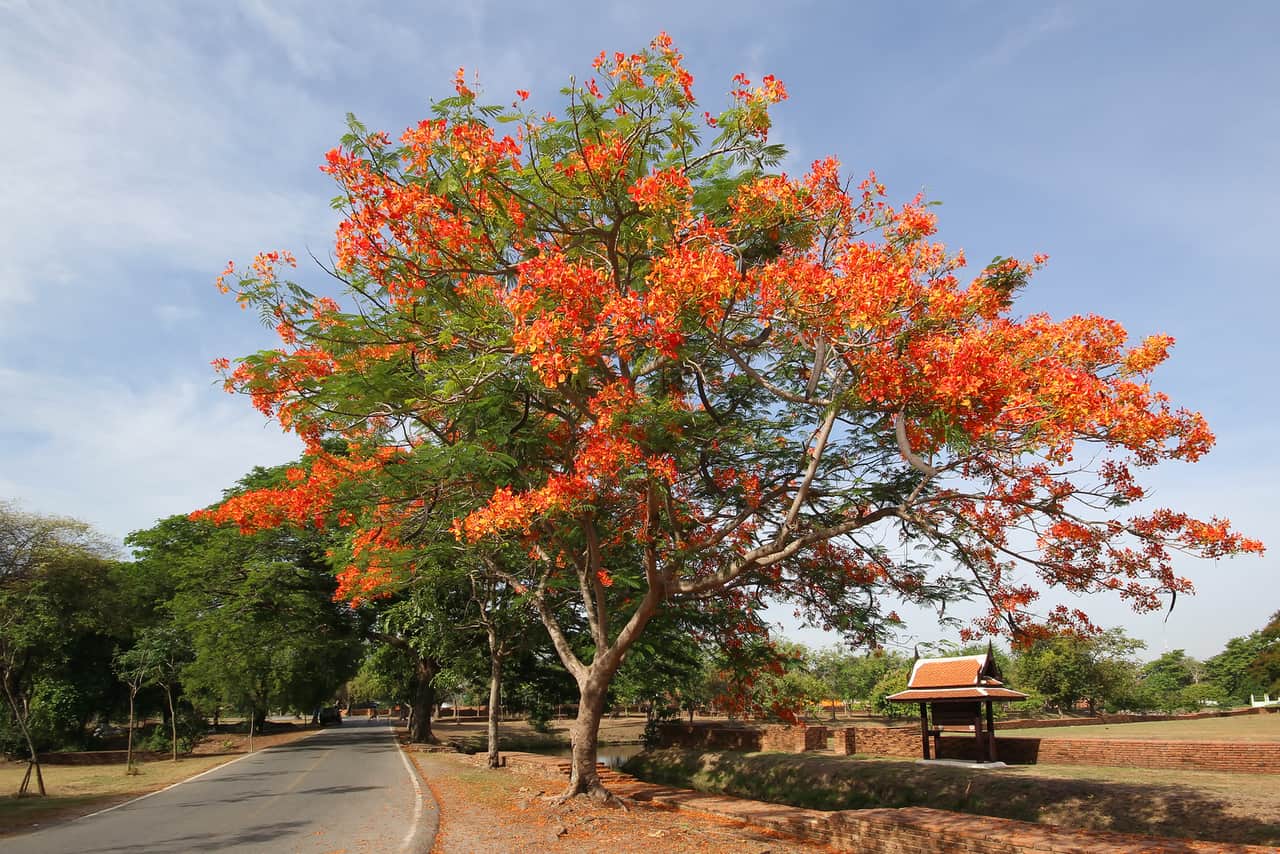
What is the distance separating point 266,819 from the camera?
1158cm

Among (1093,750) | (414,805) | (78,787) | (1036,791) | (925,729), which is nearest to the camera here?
(414,805)

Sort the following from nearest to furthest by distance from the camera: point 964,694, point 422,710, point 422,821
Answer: point 422,821 < point 964,694 < point 422,710

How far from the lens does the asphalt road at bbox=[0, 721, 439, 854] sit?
31.3 ft

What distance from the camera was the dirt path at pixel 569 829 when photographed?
959 cm

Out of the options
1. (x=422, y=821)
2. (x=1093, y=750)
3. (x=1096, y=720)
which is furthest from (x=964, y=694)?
(x=1096, y=720)

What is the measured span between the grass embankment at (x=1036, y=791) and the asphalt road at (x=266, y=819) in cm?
908

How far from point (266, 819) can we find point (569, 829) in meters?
4.83

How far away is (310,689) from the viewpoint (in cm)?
4216

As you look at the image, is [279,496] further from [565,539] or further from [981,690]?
[981,690]

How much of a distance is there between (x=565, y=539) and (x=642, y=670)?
10509 mm

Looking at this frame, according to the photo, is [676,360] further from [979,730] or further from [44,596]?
[44,596]

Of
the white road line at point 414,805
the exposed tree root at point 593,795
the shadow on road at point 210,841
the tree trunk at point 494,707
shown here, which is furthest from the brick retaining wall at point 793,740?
the shadow on road at point 210,841

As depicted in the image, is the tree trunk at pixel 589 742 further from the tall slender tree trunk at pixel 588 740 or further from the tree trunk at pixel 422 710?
the tree trunk at pixel 422 710

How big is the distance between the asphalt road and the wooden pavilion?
13.8m
